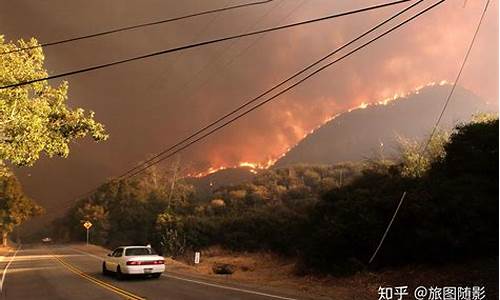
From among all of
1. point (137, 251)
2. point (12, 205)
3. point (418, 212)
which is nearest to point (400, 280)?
point (418, 212)

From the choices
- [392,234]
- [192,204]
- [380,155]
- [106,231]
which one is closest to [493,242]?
[392,234]

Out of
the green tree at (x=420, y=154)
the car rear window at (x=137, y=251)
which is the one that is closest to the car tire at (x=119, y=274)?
the car rear window at (x=137, y=251)

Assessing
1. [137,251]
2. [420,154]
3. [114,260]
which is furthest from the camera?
[420,154]

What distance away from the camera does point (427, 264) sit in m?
19.0

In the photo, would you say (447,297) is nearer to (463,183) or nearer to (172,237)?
(463,183)

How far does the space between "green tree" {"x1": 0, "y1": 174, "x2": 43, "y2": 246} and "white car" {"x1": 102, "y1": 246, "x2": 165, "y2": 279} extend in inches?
Answer: 2446

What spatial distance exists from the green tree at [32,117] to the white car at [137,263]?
18.7ft

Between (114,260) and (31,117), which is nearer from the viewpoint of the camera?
(31,117)

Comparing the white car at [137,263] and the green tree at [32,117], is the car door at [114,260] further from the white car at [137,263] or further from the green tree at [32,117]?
the green tree at [32,117]

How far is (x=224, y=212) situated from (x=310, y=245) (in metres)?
44.5

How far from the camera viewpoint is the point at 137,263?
844 inches

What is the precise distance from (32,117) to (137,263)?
7.93 meters

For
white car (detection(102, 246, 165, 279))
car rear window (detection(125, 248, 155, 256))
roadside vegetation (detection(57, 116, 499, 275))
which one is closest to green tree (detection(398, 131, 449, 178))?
roadside vegetation (detection(57, 116, 499, 275))

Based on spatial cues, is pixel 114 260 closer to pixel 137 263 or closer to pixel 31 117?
pixel 137 263
